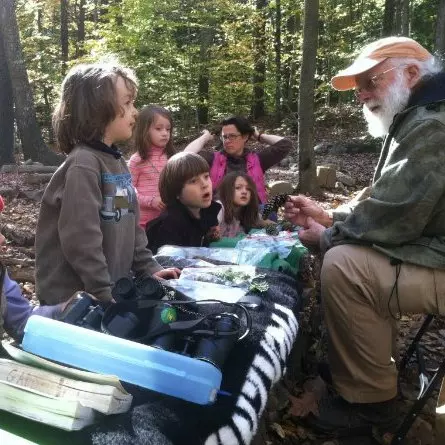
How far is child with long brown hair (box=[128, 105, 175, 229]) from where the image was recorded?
3.94 meters

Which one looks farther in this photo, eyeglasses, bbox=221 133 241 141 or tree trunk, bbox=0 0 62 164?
tree trunk, bbox=0 0 62 164

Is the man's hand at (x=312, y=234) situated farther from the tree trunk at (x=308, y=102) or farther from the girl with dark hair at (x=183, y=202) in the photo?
the tree trunk at (x=308, y=102)

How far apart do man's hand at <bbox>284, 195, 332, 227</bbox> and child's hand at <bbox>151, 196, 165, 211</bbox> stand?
41.1 inches

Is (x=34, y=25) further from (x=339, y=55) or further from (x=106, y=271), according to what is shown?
(x=106, y=271)

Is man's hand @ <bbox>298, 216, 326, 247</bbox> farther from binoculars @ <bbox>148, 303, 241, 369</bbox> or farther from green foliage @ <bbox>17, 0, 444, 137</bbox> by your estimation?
green foliage @ <bbox>17, 0, 444, 137</bbox>

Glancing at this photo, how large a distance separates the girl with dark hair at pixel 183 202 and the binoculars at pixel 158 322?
4.61ft

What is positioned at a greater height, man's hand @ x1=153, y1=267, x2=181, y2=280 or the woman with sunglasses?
the woman with sunglasses

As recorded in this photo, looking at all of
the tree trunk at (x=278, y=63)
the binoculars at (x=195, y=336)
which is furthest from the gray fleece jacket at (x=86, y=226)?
the tree trunk at (x=278, y=63)

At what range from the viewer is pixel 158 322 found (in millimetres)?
1729

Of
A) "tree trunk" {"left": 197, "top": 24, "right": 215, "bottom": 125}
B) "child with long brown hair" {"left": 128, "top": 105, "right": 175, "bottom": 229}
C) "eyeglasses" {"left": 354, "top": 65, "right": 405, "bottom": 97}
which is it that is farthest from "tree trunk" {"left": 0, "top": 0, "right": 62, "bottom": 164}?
"eyeglasses" {"left": 354, "top": 65, "right": 405, "bottom": 97}

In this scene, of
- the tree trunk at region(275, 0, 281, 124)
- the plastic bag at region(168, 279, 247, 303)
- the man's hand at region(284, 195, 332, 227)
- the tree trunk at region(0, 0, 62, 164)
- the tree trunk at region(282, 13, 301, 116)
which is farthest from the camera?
the tree trunk at region(282, 13, 301, 116)

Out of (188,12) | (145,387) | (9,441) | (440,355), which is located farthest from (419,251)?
(188,12)

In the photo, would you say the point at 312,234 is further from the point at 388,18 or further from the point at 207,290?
the point at 388,18

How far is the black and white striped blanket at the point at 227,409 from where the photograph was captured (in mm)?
1314
